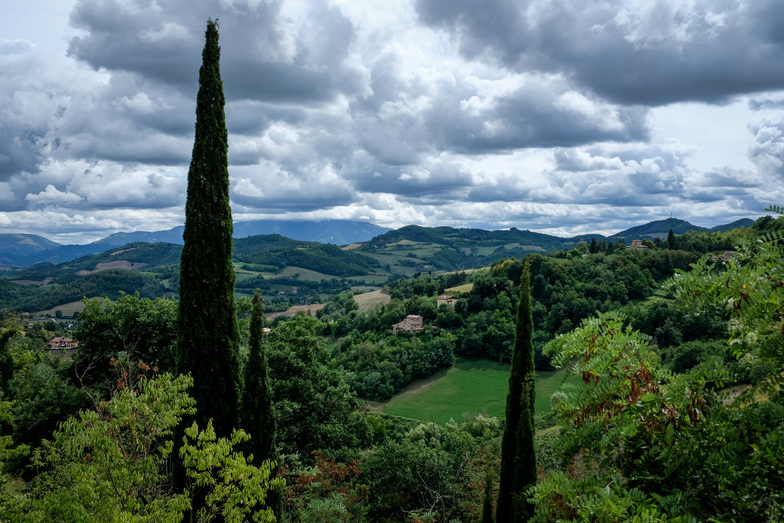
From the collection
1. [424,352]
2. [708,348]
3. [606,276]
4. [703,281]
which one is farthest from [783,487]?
[606,276]

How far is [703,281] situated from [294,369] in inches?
764

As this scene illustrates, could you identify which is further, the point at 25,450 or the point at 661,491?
the point at 25,450

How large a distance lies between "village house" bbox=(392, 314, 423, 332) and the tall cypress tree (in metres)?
66.5

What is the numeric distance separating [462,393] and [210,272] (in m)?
50.9

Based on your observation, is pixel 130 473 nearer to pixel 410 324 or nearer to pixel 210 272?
pixel 210 272

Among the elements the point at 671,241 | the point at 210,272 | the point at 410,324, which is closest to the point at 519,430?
the point at 210,272

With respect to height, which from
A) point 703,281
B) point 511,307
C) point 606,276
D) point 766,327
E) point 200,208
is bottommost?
point 511,307

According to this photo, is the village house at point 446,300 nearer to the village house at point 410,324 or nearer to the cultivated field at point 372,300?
the village house at point 410,324

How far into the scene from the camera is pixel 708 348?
156 feet

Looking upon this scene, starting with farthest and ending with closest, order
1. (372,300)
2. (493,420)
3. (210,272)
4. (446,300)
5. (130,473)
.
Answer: (372,300) → (446,300) → (493,420) → (210,272) → (130,473)

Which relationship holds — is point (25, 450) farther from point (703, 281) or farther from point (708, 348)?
point (708, 348)

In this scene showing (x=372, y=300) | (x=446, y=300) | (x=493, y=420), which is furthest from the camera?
(x=372, y=300)

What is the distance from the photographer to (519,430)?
15.9m

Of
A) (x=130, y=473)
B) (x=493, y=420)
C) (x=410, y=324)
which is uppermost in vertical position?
(x=130, y=473)
